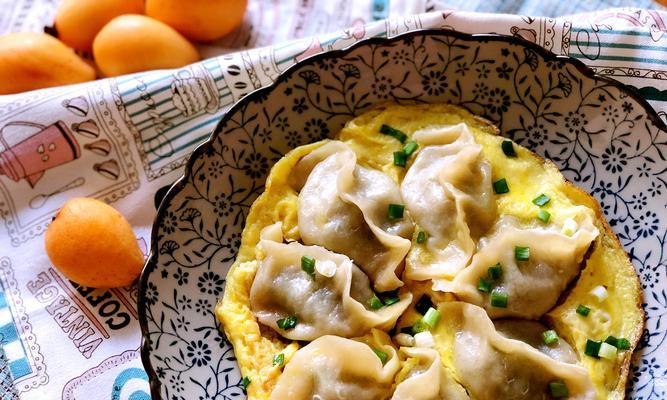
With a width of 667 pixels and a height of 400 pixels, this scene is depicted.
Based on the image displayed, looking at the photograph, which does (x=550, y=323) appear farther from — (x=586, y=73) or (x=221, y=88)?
(x=221, y=88)

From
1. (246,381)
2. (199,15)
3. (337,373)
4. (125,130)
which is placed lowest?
(246,381)

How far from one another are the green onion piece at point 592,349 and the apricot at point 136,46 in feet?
8.96

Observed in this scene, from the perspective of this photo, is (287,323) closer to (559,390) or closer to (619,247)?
(559,390)

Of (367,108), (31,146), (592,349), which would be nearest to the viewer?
(592,349)

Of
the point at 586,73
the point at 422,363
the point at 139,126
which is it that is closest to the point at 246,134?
Answer: the point at 139,126

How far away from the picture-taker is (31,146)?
3.67m

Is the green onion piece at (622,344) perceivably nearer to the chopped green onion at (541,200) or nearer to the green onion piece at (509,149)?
the chopped green onion at (541,200)

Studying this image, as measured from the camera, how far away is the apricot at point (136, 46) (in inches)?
151

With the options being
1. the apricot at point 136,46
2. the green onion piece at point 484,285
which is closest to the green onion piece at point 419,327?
the green onion piece at point 484,285

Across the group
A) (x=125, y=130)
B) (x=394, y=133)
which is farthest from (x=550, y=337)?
(x=125, y=130)

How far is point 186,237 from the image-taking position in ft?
10.4

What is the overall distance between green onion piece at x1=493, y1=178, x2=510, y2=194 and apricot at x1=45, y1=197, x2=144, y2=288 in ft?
6.00

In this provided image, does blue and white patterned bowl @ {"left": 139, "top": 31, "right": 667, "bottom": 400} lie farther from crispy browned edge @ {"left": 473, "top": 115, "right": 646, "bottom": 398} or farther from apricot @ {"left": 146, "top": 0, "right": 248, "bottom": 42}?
apricot @ {"left": 146, "top": 0, "right": 248, "bottom": 42}

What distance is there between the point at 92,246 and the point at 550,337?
86.3 inches
